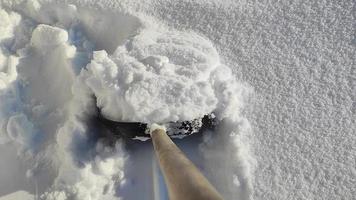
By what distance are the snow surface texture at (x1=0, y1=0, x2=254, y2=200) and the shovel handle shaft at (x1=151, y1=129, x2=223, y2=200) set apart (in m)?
0.13

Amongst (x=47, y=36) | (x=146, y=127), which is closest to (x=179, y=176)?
(x=146, y=127)

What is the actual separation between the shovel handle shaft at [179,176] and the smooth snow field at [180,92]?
0.13 meters

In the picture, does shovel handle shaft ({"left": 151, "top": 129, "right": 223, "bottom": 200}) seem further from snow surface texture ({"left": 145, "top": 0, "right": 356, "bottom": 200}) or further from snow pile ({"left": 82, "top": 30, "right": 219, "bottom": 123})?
snow surface texture ({"left": 145, "top": 0, "right": 356, "bottom": 200})

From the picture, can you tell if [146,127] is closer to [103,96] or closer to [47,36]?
[103,96]

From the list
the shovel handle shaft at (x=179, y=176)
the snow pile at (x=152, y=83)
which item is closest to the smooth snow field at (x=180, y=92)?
the snow pile at (x=152, y=83)

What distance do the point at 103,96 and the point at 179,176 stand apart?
1.40 ft

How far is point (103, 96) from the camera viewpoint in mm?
1759

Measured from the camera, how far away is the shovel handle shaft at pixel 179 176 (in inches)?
54.8

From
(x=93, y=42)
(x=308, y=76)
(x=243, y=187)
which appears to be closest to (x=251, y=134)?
(x=243, y=187)

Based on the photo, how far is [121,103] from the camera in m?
1.73

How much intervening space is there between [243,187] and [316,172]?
240mm

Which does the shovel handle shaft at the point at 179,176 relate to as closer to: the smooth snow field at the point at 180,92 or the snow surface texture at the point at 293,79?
the smooth snow field at the point at 180,92

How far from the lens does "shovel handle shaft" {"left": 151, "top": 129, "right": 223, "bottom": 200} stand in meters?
1.39

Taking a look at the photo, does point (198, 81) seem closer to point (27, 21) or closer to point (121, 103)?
point (121, 103)
